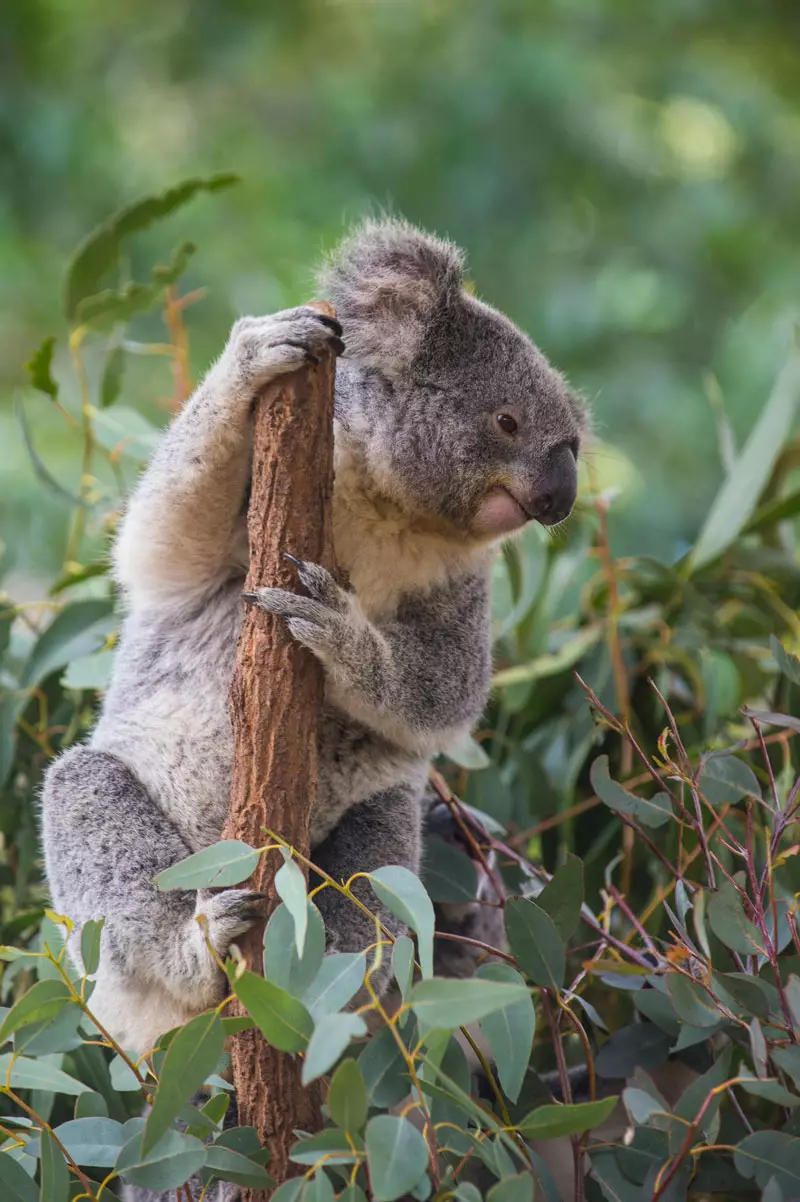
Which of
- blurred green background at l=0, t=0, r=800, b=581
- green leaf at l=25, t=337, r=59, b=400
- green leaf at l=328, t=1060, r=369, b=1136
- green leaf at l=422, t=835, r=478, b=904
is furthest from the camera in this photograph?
blurred green background at l=0, t=0, r=800, b=581

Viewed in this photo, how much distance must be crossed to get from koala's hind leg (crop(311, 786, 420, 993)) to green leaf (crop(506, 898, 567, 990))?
436 millimetres

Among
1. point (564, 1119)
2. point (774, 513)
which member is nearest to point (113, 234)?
point (774, 513)

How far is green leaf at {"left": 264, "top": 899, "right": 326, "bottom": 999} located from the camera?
1334 millimetres

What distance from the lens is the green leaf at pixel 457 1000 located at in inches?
46.1

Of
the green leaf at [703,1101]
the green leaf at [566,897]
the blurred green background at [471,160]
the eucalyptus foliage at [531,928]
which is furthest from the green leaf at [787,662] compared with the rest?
the blurred green background at [471,160]

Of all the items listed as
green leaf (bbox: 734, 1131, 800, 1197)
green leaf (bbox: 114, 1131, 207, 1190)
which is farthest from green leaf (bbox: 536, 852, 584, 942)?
green leaf (bbox: 114, 1131, 207, 1190)

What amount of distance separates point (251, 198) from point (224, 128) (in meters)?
0.54

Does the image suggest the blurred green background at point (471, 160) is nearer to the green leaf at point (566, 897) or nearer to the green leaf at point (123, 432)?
the green leaf at point (123, 432)

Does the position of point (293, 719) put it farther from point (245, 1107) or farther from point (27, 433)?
point (27, 433)

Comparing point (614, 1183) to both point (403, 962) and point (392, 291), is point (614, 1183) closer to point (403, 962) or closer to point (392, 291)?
point (403, 962)

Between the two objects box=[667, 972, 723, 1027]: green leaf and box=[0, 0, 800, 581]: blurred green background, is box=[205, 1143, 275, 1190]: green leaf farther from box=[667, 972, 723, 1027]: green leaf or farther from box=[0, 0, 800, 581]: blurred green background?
box=[0, 0, 800, 581]: blurred green background

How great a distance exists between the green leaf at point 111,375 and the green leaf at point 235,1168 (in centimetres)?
196

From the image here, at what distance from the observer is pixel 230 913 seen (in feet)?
5.31

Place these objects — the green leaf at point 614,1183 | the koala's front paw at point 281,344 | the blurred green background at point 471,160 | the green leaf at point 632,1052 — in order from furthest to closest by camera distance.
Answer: the blurred green background at point 471,160 → the green leaf at point 632,1052 → the koala's front paw at point 281,344 → the green leaf at point 614,1183
